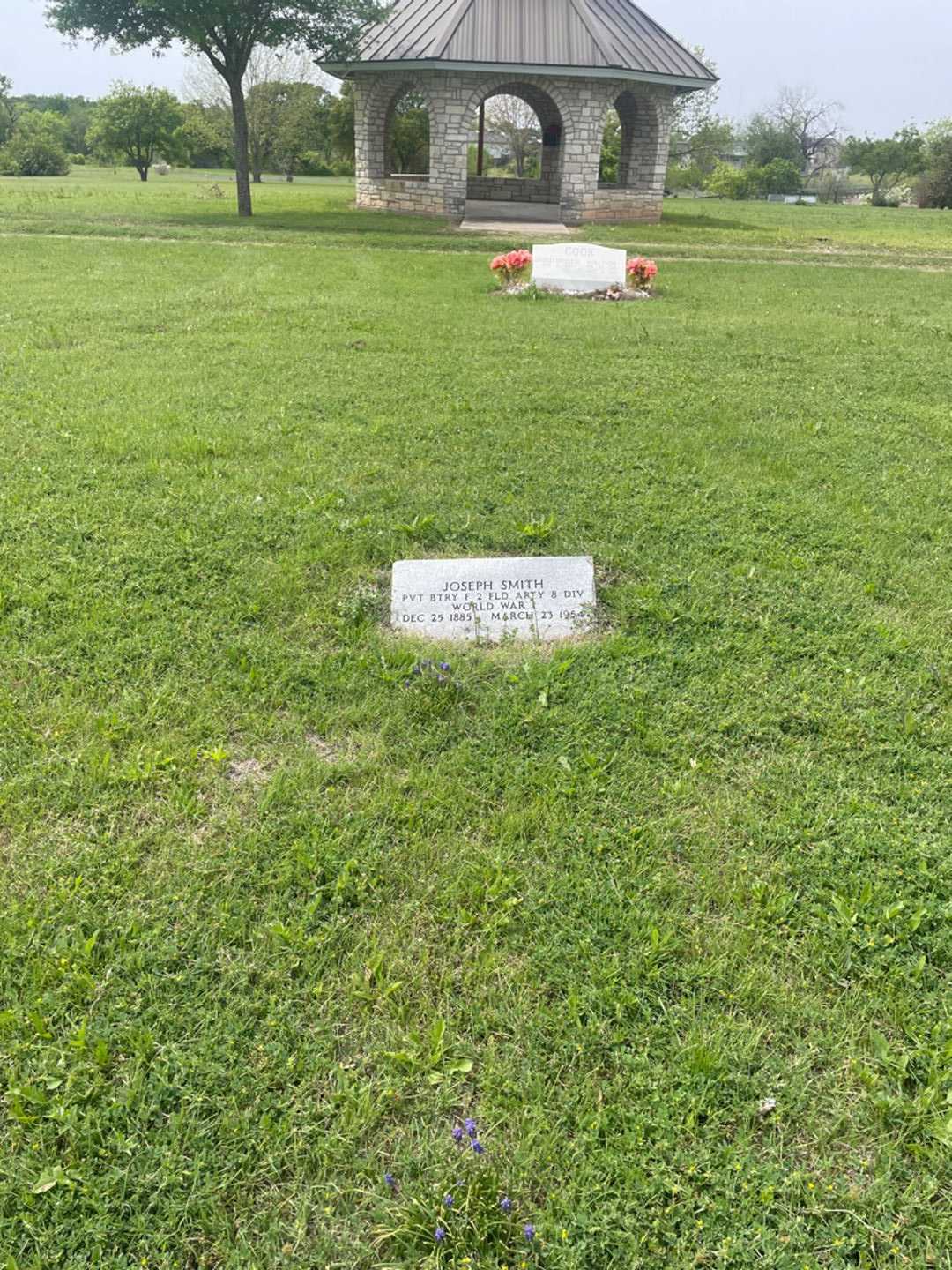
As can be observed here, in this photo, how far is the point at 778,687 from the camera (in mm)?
3504

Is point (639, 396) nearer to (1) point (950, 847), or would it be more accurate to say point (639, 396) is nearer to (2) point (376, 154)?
(1) point (950, 847)

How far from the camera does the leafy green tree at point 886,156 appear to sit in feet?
168

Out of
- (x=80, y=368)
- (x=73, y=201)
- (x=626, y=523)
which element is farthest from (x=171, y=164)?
(x=626, y=523)

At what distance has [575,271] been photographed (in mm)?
11289

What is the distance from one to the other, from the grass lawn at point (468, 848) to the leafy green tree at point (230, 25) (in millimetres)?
15851

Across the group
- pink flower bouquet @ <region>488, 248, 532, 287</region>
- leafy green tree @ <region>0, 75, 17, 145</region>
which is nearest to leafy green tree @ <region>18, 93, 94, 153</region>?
leafy green tree @ <region>0, 75, 17, 145</region>

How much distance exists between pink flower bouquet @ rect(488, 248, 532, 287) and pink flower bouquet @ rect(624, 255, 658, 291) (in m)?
1.37

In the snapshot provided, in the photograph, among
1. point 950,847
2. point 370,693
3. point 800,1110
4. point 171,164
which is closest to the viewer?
point 800,1110

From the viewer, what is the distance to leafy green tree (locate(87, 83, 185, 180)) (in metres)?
43.0

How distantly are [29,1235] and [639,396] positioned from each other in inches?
251

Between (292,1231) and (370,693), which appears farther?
(370,693)

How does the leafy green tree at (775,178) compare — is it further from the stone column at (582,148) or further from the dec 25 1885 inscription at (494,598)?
the dec 25 1885 inscription at (494,598)

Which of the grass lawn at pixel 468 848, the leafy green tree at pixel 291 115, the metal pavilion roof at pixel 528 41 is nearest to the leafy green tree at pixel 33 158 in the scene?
the leafy green tree at pixel 291 115

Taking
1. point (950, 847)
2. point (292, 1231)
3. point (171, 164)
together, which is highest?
point (171, 164)
